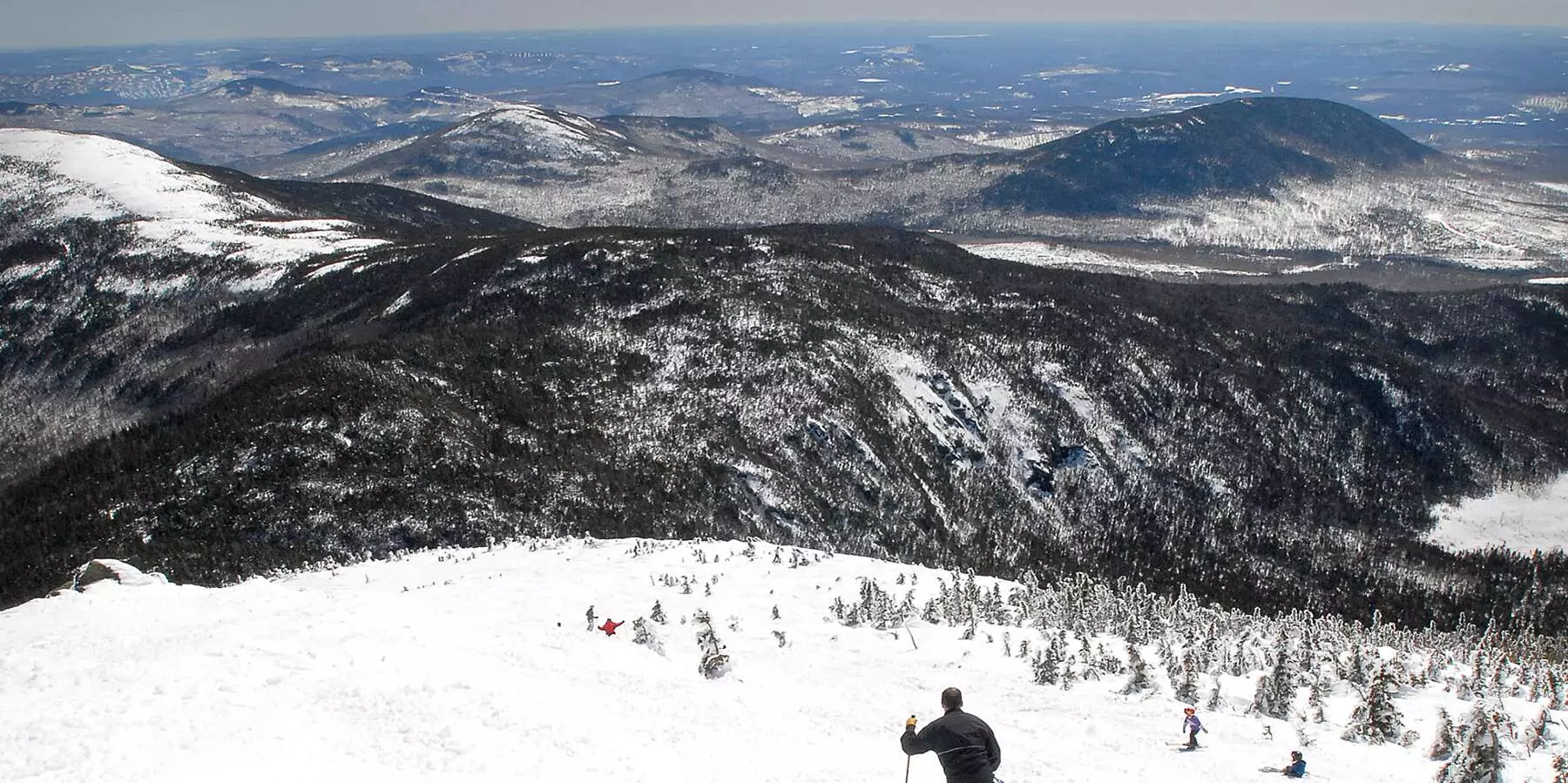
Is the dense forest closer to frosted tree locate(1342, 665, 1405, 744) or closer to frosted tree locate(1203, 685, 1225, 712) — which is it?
frosted tree locate(1203, 685, 1225, 712)

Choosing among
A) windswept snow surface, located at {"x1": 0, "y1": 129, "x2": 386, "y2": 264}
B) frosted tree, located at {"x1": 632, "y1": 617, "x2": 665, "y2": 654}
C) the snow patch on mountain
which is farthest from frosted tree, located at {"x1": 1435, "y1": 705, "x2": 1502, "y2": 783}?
windswept snow surface, located at {"x1": 0, "y1": 129, "x2": 386, "y2": 264}

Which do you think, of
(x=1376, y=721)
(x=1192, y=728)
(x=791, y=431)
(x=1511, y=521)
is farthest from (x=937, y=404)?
(x=1192, y=728)

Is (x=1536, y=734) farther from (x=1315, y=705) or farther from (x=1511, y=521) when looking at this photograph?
(x=1511, y=521)

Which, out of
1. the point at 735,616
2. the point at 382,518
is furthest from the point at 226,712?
the point at 382,518

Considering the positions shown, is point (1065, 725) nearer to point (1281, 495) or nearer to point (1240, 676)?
point (1240, 676)

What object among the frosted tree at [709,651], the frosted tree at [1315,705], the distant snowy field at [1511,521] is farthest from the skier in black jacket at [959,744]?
the distant snowy field at [1511,521]
